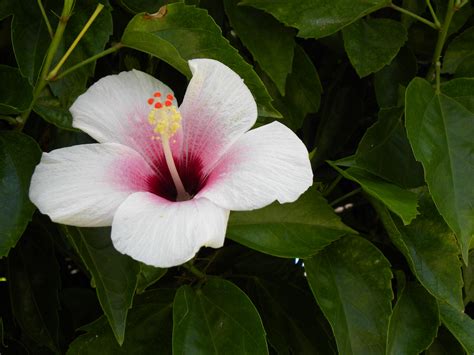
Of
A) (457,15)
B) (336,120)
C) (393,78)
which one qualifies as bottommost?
(336,120)

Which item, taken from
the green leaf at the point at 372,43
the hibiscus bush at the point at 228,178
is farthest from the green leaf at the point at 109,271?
the green leaf at the point at 372,43

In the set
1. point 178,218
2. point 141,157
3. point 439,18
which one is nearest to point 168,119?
point 141,157

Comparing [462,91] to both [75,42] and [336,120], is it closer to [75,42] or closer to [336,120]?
[336,120]

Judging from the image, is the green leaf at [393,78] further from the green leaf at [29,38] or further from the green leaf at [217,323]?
the green leaf at [29,38]

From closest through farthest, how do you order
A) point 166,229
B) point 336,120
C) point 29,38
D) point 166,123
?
point 166,229, point 166,123, point 29,38, point 336,120

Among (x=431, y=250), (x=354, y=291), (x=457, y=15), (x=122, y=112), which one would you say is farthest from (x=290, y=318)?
(x=457, y=15)

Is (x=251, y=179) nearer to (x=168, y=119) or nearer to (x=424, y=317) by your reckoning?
(x=168, y=119)

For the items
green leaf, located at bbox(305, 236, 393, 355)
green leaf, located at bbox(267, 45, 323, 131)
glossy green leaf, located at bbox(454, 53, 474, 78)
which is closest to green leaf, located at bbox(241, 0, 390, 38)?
green leaf, located at bbox(267, 45, 323, 131)
